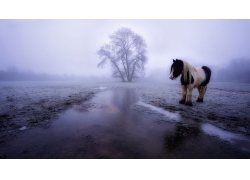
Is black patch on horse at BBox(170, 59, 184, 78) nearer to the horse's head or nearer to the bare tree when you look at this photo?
the horse's head

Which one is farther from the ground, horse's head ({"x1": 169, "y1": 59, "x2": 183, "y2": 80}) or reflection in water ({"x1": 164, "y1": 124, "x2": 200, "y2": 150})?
horse's head ({"x1": 169, "y1": 59, "x2": 183, "y2": 80})

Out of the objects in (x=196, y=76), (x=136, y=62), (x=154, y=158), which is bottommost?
(x=154, y=158)

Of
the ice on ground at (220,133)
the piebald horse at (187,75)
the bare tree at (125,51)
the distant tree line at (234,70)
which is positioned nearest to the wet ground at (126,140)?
the ice on ground at (220,133)

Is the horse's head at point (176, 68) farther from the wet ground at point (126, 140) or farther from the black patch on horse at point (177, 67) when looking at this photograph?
the wet ground at point (126, 140)

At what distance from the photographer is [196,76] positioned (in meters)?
5.91

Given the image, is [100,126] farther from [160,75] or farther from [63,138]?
[160,75]

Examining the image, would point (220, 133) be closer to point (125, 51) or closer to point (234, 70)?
point (125, 51)

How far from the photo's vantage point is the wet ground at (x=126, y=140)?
223cm

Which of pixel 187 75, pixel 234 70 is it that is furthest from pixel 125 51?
pixel 234 70

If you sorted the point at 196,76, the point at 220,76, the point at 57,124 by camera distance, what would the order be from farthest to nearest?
the point at 220,76 → the point at 196,76 → the point at 57,124

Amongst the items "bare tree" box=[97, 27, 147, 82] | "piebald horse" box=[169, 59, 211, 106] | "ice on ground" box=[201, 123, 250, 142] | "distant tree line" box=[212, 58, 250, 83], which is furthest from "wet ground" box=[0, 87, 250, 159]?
"distant tree line" box=[212, 58, 250, 83]

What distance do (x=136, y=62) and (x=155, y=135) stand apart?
2900cm

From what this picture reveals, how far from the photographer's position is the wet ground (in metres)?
2.23

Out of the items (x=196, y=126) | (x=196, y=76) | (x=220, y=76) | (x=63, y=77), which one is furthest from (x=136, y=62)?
(x=63, y=77)
